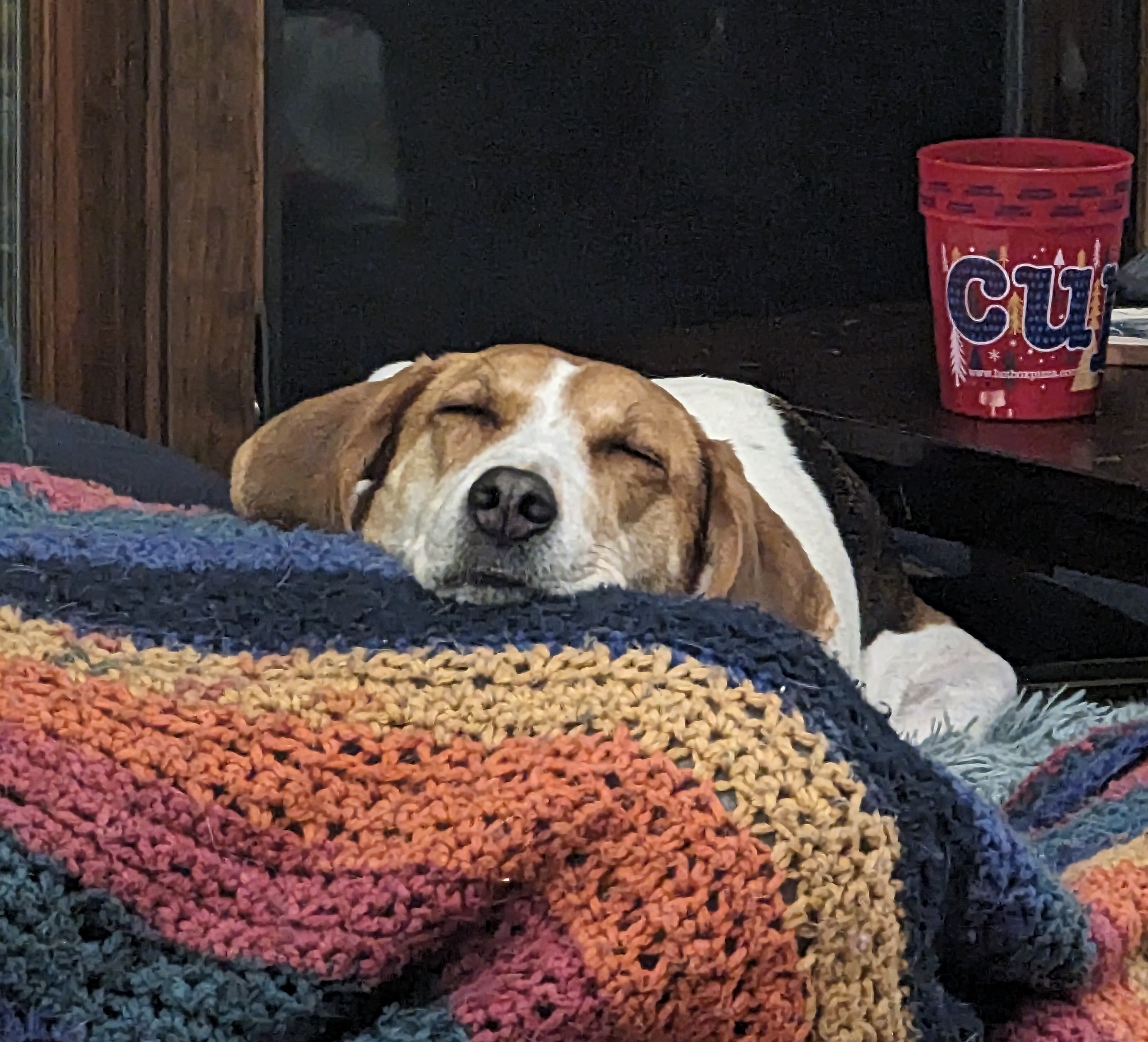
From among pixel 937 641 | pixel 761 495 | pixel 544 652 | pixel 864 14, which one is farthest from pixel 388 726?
pixel 864 14

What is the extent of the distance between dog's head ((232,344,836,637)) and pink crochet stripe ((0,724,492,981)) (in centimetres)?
A: 41

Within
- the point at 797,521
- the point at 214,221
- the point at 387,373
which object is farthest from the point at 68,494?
the point at 214,221

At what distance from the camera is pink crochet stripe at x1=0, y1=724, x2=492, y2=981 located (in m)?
0.69

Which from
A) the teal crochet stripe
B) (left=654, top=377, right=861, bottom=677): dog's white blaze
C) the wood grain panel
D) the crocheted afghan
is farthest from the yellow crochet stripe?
the wood grain panel

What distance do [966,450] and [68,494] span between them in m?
0.75

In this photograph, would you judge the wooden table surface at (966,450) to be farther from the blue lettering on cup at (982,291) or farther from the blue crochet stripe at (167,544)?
the blue crochet stripe at (167,544)

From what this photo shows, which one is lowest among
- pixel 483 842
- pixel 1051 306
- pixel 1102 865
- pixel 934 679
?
pixel 934 679

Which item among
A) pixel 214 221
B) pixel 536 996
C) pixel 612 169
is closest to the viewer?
pixel 536 996

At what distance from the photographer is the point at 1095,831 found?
100cm

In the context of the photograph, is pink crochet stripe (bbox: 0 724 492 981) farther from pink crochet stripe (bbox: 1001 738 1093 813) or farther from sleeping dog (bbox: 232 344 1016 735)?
pink crochet stripe (bbox: 1001 738 1093 813)

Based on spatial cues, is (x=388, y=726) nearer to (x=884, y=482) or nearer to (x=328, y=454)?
(x=328, y=454)

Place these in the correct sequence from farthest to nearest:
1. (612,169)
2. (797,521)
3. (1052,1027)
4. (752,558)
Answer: (612,169)
(797,521)
(752,558)
(1052,1027)

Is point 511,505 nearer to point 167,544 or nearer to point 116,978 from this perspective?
point 167,544

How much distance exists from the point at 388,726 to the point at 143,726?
11 centimetres
